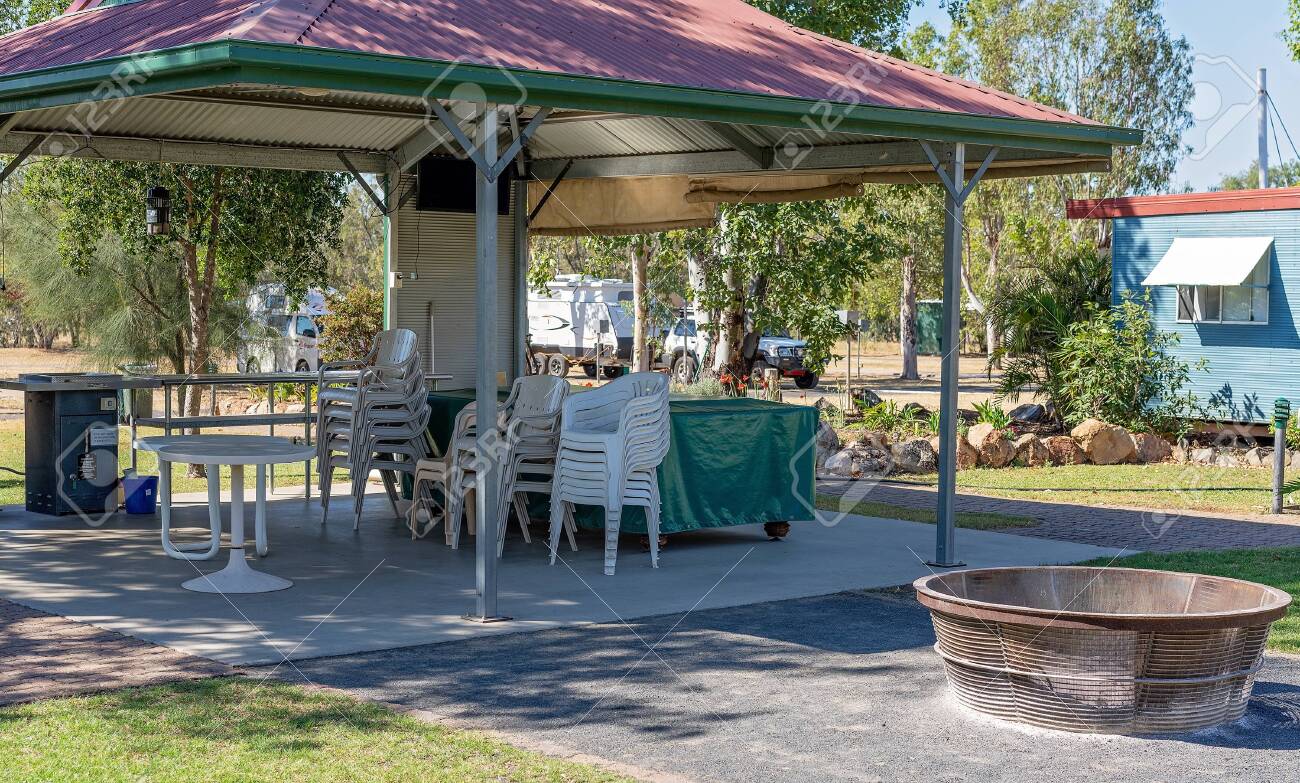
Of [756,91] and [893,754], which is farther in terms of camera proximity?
[756,91]

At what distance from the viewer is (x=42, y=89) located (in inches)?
267

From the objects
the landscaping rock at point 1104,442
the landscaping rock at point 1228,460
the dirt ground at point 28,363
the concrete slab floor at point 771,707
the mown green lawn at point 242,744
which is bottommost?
the concrete slab floor at point 771,707

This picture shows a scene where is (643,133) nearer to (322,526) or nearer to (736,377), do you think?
(322,526)

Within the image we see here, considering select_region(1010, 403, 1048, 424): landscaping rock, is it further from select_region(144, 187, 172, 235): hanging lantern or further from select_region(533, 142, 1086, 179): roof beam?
select_region(144, 187, 172, 235): hanging lantern

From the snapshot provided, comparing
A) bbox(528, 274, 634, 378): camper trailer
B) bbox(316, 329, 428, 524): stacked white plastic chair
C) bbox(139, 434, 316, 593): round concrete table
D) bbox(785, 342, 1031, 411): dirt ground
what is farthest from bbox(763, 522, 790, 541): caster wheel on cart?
bbox(528, 274, 634, 378): camper trailer

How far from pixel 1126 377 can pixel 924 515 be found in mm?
5818

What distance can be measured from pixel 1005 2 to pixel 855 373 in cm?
995

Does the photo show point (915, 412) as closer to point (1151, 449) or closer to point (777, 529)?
point (1151, 449)

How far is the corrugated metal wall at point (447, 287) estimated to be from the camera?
12148 millimetres

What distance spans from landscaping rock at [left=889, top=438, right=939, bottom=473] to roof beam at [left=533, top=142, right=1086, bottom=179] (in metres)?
4.08

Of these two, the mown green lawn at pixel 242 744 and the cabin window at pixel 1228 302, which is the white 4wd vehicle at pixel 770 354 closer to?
the cabin window at pixel 1228 302

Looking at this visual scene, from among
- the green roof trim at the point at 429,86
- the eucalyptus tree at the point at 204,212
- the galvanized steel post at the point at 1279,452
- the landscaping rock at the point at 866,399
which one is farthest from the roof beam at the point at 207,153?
the landscaping rock at the point at 866,399

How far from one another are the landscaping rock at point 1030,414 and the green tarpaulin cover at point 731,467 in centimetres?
867

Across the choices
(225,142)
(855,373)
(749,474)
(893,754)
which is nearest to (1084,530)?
(749,474)
